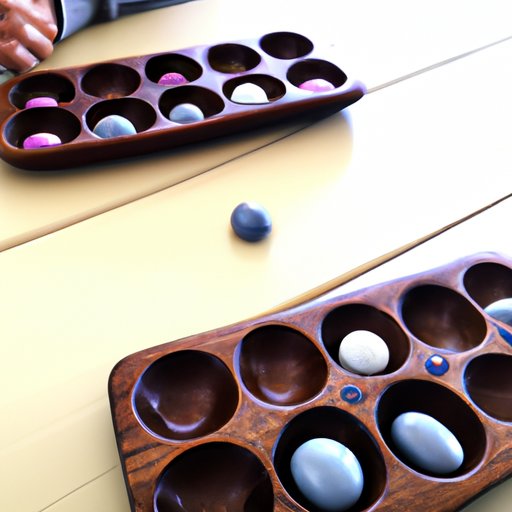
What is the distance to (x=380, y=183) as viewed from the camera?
2.23 ft

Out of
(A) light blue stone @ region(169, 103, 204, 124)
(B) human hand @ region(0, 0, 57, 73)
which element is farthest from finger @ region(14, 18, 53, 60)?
(A) light blue stone @ region(169, 103, 204, 124)

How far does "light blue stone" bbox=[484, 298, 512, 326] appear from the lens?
0.50 metres

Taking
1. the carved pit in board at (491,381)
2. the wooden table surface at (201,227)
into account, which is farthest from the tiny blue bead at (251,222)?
the carved pit in board at (491,381)

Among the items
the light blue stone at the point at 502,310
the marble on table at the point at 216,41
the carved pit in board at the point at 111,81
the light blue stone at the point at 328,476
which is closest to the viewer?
the light blue stone at the point at 328,476

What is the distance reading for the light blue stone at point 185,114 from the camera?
0.67 meters

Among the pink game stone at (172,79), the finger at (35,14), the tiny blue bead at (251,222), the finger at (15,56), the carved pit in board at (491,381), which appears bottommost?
the carved pit in board at (491,381)

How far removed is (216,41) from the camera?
0.85 m

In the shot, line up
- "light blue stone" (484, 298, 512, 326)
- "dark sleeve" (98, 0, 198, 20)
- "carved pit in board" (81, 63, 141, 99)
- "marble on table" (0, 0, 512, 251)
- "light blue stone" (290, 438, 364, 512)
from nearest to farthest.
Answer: "light blue stone" (290, 438, 364, 512), "light blue stone" (484, 298, 512, 326), "marble on table" (0, 0, 512, 251), "carved pit in board" (81, 63, 141, 99), "dark sleeve" (98, 0, 198, 20)

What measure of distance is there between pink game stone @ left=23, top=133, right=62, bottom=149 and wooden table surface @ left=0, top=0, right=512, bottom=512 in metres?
0.03

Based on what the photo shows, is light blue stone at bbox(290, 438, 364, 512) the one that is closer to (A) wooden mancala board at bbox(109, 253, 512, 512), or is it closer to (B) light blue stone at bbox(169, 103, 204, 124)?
(A) wooden mancala board at bbox(109, 253, 512, 512)

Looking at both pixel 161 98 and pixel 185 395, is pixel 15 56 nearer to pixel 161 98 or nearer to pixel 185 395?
pixel 161 98

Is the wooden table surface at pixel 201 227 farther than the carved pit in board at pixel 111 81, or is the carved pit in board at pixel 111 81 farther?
the carved pit in board at pixel 111 81

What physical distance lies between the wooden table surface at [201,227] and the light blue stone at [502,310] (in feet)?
0.29

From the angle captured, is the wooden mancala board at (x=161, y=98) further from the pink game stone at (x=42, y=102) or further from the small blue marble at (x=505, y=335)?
the small blue marble at (x=505, y=335)
